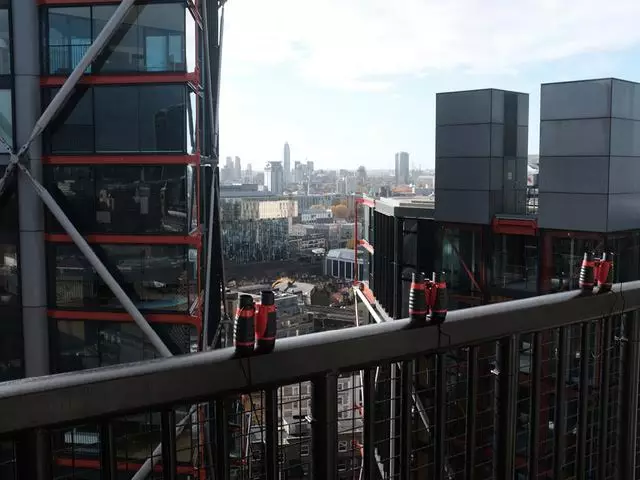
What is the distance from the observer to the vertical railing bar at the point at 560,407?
1.74 m

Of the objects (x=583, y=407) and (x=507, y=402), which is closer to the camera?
(x=507, y=402)

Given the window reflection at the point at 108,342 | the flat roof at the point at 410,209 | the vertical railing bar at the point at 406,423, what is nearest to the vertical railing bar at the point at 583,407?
the vertical railing bar at the point at 406,423

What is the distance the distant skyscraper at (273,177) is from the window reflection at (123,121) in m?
54.1

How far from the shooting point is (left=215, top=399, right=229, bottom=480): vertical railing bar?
1.20m

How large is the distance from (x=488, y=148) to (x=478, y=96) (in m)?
0.65

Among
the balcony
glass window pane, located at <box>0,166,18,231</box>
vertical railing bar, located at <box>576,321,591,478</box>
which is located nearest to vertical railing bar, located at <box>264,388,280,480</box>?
the balcony

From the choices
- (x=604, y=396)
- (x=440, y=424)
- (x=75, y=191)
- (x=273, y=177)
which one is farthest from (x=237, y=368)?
(x=273, y=177)

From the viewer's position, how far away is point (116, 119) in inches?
294

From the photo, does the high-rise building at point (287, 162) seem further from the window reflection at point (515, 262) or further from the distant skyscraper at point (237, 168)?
the window reflection at point (515, 262)

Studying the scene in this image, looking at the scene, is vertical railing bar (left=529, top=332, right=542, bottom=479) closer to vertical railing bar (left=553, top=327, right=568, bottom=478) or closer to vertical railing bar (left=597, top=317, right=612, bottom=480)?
vertical railing bar (left=553, top=327, right=568, bottom=478)

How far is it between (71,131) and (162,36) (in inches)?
58.7

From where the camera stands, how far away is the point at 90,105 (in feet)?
24.4

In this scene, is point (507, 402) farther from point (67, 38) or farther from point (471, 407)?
point (67, 38)

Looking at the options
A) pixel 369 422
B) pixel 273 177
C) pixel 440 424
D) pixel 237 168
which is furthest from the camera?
pixel 237 168
